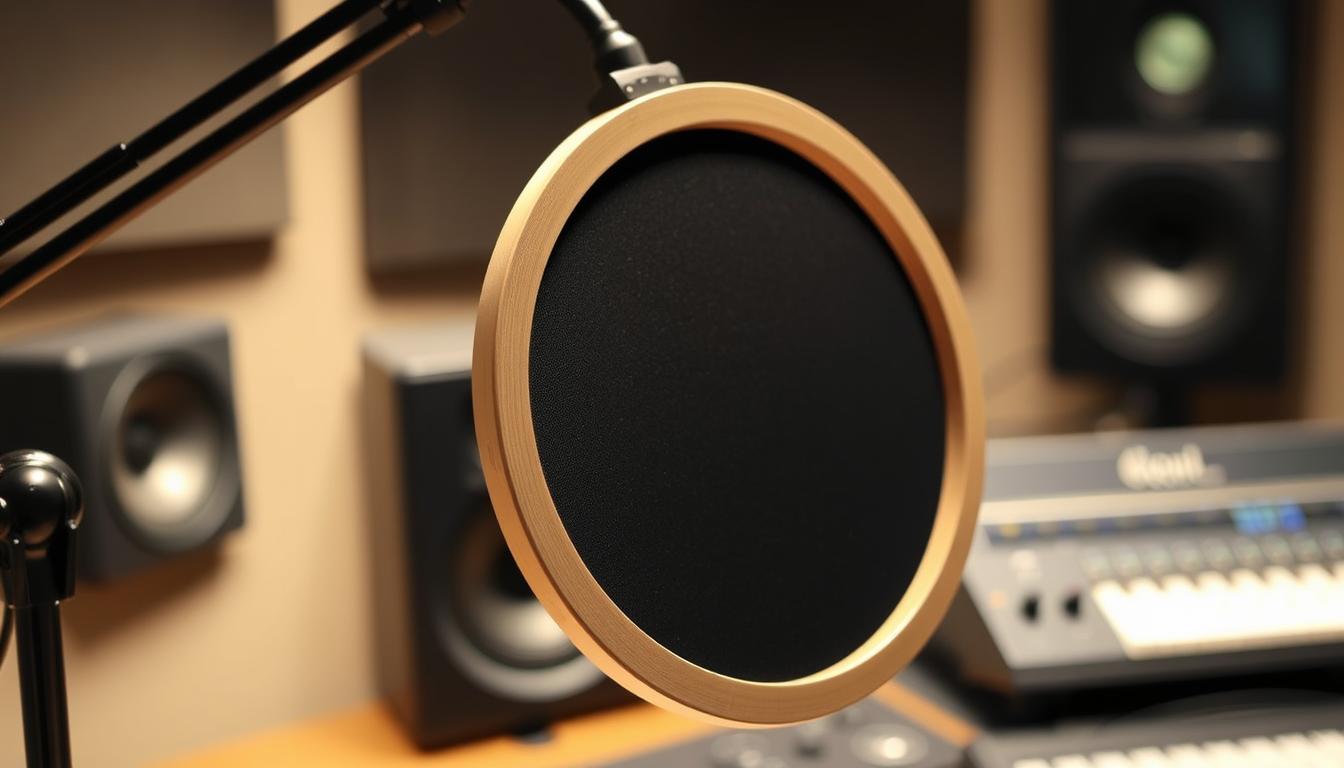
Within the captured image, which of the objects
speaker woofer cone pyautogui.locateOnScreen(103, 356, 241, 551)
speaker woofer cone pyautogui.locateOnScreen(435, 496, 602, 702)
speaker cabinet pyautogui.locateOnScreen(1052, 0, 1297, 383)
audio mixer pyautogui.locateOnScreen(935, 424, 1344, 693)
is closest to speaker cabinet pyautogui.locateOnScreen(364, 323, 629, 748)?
speaker woofer cone pyautogui.locateOnScreen(435, 496, 602, 702)

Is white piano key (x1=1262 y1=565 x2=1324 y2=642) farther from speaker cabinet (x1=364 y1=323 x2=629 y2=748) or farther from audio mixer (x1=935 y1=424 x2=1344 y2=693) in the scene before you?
speaker cabinet (x1=364 y1=323 x2=629 y2=748)

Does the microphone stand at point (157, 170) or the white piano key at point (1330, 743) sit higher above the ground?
the microphone stand at point (157, 170)

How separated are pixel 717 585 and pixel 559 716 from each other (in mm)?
531

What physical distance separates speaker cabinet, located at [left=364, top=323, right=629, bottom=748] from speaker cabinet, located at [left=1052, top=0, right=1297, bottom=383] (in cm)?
69

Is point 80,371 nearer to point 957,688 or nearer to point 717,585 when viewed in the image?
point 717,585

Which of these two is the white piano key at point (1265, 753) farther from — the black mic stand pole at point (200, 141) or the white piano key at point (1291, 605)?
the black mic stand pole at point (200, 141)

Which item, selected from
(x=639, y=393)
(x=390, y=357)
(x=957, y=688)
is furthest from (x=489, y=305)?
(x=957, y=688)

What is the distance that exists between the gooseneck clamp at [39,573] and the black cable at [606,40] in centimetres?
32

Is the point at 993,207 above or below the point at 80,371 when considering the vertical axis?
above

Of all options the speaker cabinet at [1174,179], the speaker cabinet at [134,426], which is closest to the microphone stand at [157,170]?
the speaker cabinet at [134,426]

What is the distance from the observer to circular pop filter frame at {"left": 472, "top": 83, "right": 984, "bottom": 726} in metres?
0.48

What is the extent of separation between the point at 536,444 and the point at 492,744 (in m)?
0.59

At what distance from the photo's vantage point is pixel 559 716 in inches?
40.2

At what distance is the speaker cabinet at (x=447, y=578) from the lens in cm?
94
